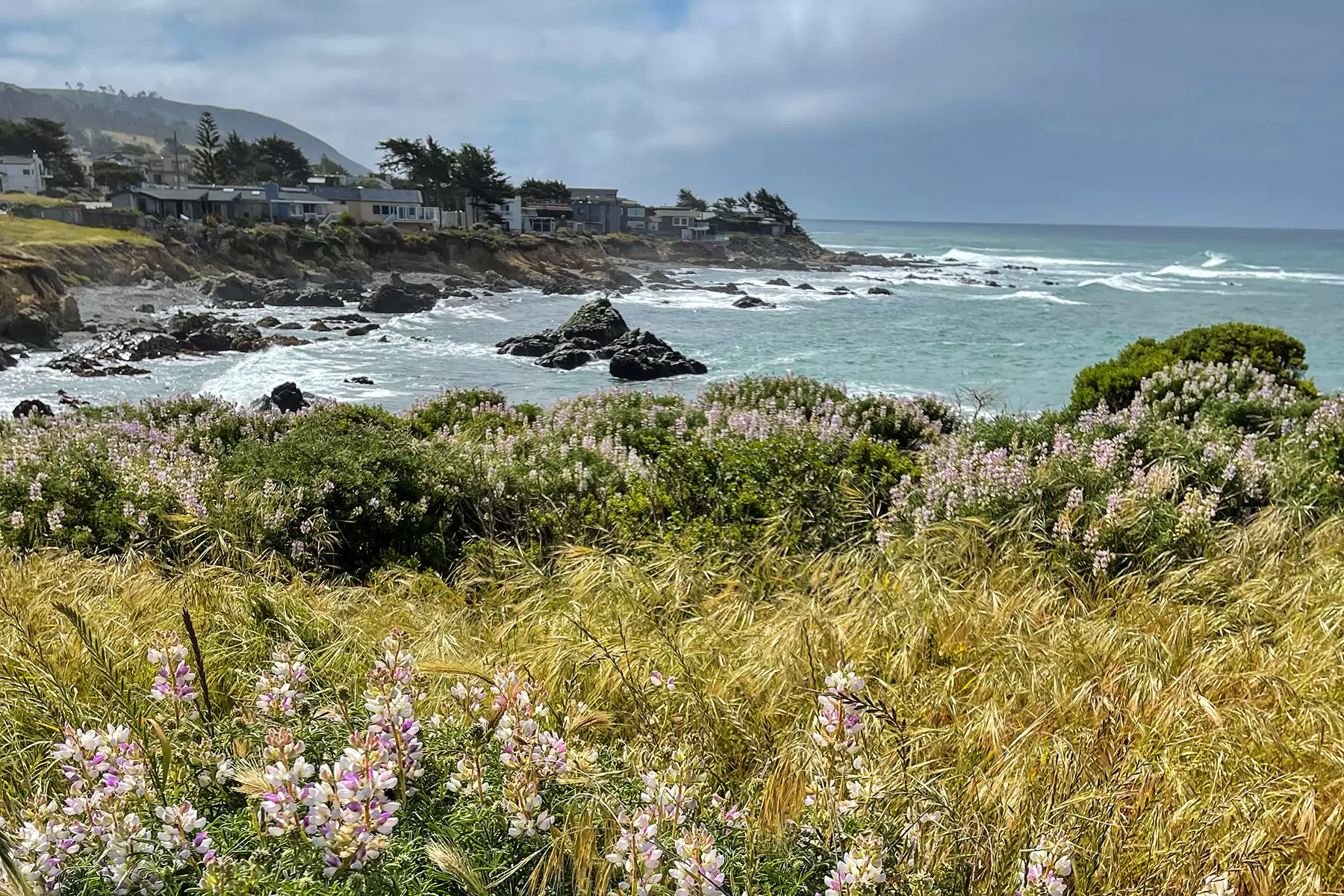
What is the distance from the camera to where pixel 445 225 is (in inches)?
3258

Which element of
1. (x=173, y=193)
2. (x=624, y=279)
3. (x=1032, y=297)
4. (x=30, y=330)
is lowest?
(x=30, y=330)

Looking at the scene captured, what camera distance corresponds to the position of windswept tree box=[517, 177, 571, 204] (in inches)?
4028

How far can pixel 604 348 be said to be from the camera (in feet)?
115

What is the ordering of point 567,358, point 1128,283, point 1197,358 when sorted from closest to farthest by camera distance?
point 1197,358 < point 567,358 < point 1128,283

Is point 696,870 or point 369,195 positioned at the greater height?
point 369,195

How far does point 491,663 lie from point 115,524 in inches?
187

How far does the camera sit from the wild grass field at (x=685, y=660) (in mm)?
2318

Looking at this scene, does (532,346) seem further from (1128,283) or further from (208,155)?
(208,155)

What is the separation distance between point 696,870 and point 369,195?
87917 mm

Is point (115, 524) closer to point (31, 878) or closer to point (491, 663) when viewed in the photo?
point (491, 663)

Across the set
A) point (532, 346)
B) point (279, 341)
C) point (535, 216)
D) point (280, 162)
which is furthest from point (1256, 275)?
point (280, 162)

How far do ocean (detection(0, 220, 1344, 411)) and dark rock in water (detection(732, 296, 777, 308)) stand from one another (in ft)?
2.60

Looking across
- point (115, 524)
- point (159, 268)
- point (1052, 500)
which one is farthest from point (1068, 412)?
point (159, 268)

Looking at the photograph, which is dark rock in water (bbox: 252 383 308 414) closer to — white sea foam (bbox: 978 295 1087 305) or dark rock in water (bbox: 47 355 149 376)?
dark rock in water (bbox: 47 355 149 376)
